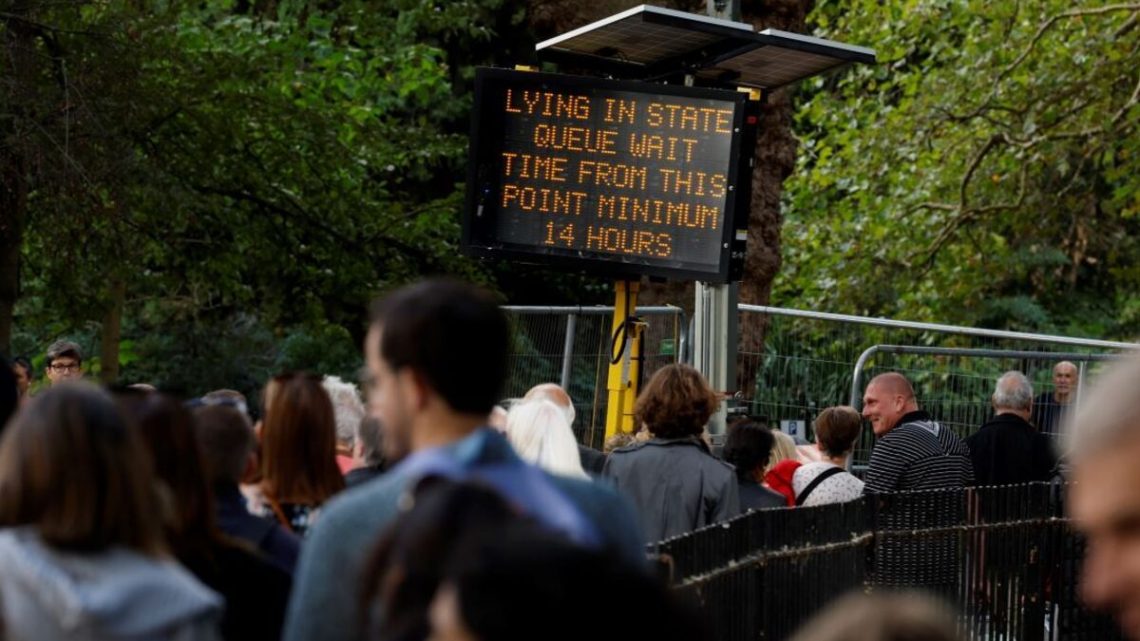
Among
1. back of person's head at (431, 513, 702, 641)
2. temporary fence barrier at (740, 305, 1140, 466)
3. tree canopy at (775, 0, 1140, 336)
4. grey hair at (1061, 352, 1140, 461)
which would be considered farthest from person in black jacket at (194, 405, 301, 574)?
tree canopy at (775, 0, 1140, 336)

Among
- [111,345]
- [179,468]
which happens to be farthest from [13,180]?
[179,468]

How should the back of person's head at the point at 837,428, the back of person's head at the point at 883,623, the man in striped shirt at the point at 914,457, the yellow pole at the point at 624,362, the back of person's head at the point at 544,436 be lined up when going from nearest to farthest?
the back of person's head at the point at 883,623, the back of person's head at the point at 544,436, the back of person's head at the point at 837,428, the man in striped shirt at the point at 914,457, the yellow pole at the point at 624,362

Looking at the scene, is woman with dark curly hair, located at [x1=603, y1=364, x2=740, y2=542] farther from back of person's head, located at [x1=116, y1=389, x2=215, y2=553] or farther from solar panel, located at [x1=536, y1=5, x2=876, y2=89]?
back of person's head, located at [x1=116, y1=389, x2=215, y2=553]

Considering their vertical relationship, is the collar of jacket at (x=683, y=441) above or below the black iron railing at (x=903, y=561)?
above

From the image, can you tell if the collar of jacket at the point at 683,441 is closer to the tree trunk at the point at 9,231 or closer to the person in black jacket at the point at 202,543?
the person in black jacket at the point at 202,543

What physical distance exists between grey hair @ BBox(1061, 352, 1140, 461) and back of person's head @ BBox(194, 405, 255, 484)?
10.6 feet

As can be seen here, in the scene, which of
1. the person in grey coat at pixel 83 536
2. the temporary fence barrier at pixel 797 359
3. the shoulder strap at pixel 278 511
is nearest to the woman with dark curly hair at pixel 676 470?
the shoulder strap at pixel 278 511

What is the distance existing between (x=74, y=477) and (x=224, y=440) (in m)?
1.43

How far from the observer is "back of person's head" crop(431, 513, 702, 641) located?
8.06 ft

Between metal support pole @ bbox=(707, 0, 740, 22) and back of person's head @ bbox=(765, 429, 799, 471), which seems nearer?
back of person's head @ bbox=(765, 429, 799, 471)

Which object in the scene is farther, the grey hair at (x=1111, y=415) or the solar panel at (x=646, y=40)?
the solar panel at (x=646, y=40)

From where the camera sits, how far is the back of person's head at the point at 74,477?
3721 millimetres

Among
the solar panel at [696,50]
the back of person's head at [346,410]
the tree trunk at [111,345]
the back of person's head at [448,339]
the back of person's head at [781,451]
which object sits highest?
the solar panel at [696,50]

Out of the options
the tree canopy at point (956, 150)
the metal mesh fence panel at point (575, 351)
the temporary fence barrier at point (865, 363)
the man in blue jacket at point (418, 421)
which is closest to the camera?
the man in blue jacket at point (418, 421)
